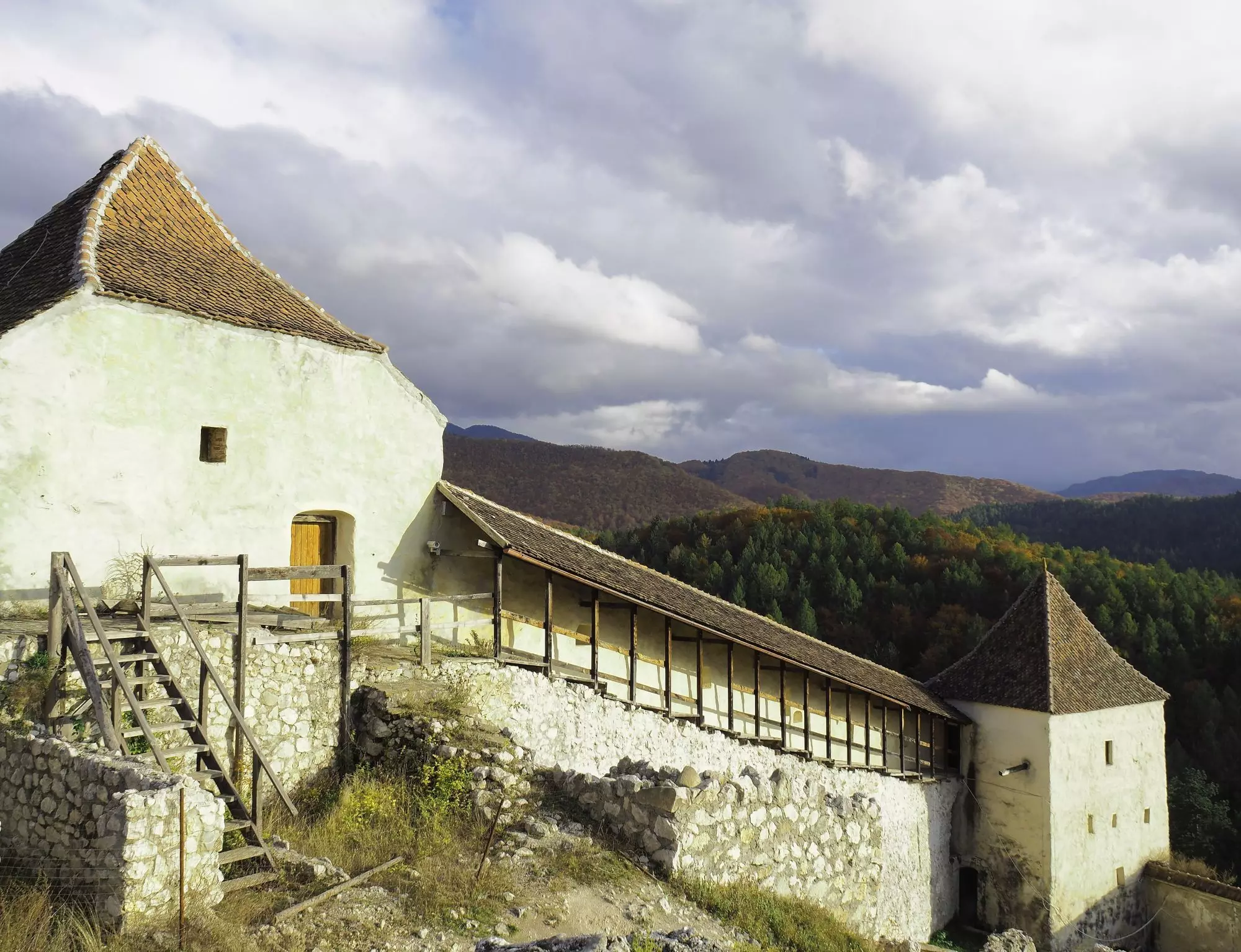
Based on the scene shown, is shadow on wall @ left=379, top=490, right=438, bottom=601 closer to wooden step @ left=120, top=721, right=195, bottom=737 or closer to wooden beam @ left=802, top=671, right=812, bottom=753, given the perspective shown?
wooden step @ left=120, top=721, right=195, bottom=737

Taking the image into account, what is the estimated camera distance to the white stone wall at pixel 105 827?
20.7 feet

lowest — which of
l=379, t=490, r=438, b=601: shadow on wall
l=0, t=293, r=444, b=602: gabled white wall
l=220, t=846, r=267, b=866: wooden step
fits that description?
l=220, t=846, r=267, b=866: wooden step

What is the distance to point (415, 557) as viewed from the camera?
46.8 ft

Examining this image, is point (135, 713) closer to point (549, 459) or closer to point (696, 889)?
point (696, 889)

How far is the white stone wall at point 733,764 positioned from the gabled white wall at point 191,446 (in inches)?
127

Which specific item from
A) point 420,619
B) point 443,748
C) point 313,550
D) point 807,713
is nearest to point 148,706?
point 443,748

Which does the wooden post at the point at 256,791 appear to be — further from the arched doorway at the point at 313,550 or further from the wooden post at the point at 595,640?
the wooden post at the point at 595,640

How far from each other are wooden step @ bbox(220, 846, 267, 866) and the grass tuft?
3898mm

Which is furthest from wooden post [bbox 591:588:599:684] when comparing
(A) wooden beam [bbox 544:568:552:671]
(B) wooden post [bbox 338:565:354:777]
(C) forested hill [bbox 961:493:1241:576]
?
(C) forested hill [bbox 961:493:1241:576]

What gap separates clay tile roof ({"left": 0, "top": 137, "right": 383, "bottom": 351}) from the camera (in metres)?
11.0

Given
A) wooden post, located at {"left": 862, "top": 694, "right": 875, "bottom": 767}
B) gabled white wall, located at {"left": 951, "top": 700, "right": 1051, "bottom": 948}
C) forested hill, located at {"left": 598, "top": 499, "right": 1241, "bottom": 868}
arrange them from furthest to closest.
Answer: forested hill, located at {"left": 598, "top": 499, "right": 1241, "bottom": 868} < gabled white wall, located at {"left": 951, "top": 700, "right": 1051, "bottom": 948} < wooden post, located at {"left": 862, "top": 694, "right": 875, "bottom": 767}

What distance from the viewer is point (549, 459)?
7444 centimetres

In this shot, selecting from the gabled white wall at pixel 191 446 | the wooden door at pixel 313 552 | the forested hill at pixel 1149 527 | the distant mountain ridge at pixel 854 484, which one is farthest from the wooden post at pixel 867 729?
the distant mountain ridge at pixel 854 484

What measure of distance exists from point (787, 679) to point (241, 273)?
13202mm
